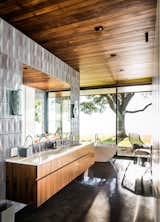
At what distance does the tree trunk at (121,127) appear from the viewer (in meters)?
6.20

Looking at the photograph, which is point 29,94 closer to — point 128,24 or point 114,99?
point 128,24

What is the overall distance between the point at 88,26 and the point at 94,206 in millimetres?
2731

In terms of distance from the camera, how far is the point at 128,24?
2.36 m

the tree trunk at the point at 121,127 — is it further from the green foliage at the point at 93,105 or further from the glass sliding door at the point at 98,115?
the green foliage at the point at 93,105

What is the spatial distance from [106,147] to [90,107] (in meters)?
1.92

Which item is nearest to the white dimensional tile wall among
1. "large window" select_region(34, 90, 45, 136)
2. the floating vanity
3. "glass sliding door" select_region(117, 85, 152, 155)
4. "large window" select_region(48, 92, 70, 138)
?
the floating vanity

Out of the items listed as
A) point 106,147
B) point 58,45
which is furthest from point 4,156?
point 106,147

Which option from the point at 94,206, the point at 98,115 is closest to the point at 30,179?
the point at 94,206

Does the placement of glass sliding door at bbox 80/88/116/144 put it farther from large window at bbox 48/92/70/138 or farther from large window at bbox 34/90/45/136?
large window at bbox 34/90/45/136

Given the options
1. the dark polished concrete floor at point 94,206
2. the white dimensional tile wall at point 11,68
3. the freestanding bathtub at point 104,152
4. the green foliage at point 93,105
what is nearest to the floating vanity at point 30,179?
the white dimensional tile wall at point 11,68

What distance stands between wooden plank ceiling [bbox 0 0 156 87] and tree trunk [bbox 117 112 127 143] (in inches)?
105

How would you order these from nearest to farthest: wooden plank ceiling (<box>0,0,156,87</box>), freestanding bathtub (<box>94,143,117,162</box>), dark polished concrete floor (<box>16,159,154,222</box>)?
wooden plank ceiling (<box>0,0,156,87</box>) → dark polished concrete floor (<box>16,159,154,222</box>) → freestanding bathtub (<box>94,143,117,162</box>)

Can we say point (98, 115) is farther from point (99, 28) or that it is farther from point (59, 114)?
point (99, 28)

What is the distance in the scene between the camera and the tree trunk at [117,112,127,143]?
6.20m
